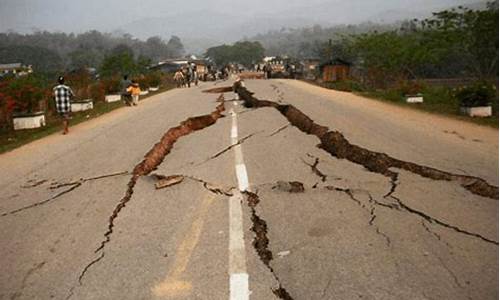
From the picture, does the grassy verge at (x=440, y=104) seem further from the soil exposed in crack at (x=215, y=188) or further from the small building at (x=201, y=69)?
the small building at (x=201, y=69)

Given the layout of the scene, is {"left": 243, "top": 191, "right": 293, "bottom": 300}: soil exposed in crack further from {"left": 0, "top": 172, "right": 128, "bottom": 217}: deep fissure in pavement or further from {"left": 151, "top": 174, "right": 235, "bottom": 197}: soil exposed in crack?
{"left": 0, "top": 172, "right": 128, "bottom": 217}: deep fissure in pavement

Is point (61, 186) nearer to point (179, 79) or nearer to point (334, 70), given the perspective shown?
point (179, 79)

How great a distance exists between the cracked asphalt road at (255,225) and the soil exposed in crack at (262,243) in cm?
2

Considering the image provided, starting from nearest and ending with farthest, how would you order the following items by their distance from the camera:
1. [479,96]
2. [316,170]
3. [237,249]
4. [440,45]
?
[237,249] → [316,170] → [479,96] → [440,45]

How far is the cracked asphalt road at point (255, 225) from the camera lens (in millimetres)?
3697

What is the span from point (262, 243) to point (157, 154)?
16.7ft

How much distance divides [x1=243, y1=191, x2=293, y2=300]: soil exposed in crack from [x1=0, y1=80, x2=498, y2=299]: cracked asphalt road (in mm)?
19

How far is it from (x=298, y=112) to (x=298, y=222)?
9470mm

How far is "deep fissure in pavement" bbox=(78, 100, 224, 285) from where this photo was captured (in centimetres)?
498

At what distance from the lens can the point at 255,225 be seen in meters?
4.94

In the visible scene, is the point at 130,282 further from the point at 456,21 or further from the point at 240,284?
the point at 456,21

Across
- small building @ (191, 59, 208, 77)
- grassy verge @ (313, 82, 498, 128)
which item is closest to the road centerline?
grassy verge @ (313, 82, 498, 128)

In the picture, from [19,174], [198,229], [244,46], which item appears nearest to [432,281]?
[198,229]

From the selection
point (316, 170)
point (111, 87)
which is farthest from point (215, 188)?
Result: point (111, 87)
